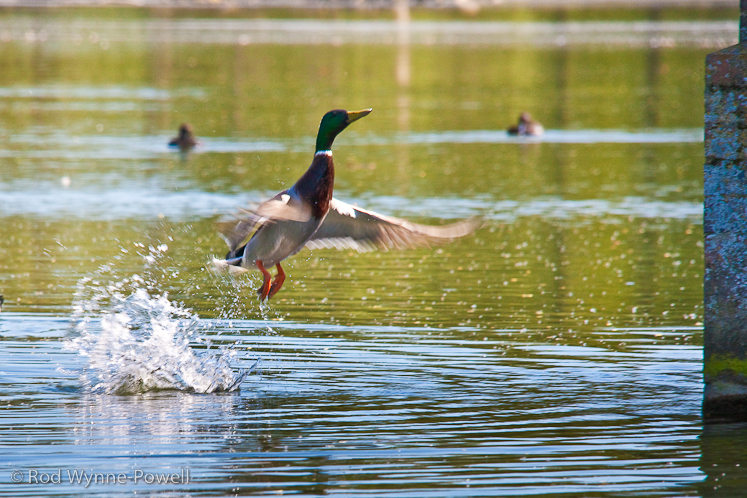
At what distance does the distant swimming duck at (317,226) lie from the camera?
9.95 metres

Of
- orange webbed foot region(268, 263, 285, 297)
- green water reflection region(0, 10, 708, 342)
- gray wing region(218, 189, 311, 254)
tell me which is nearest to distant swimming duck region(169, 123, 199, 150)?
green water reflection region(0, 10, 708, 342)

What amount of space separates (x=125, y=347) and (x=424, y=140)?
21660 millimetres

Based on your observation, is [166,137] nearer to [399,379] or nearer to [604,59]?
[399,379]

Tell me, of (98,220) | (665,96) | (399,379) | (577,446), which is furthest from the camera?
(665,96)

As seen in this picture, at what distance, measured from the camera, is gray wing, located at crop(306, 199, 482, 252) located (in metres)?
10.7

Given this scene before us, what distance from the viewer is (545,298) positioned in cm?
1452

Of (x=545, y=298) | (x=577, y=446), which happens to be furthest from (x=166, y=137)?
(x=577, y=446)

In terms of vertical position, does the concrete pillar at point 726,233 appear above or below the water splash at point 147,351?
above

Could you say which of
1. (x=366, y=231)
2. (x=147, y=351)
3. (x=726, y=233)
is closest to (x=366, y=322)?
(x=366, y=231)

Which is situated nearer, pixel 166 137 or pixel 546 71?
pixel 166 137

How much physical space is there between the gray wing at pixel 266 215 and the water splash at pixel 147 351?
3.74 feet

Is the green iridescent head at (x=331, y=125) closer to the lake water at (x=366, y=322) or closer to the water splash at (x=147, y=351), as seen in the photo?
the lake water at (x=366, y=322)

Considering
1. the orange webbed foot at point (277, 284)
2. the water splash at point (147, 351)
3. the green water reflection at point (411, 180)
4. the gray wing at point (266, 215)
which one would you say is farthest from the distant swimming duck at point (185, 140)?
the orange webbed foot at point (277, 284)

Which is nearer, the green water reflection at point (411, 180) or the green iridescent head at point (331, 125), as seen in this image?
the green iridescent head at point (331, 125)
